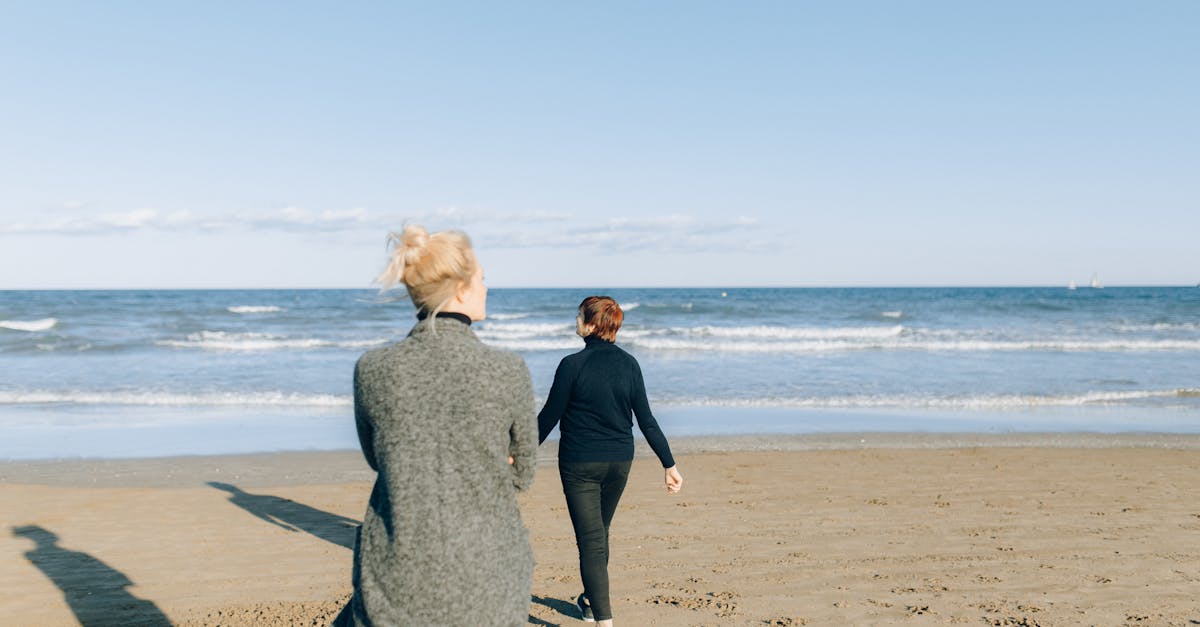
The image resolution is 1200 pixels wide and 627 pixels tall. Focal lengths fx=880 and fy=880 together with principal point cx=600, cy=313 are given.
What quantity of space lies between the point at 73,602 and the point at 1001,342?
88.1 ft

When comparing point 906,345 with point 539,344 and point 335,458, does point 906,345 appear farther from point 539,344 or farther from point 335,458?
point 335,458

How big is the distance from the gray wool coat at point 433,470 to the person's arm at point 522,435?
0.04ft

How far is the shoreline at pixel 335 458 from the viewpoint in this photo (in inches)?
348

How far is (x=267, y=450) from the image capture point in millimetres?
10406

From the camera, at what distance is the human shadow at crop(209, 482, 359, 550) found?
22.2ft

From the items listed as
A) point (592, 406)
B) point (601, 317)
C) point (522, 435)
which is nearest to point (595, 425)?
point (592, 406)

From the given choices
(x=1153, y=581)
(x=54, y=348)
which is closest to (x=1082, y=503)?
(x=1153, y=581)

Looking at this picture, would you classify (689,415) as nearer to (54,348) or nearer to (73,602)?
(73,602)

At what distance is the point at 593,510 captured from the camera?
4.39 m

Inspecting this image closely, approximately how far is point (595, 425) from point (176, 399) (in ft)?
41.7

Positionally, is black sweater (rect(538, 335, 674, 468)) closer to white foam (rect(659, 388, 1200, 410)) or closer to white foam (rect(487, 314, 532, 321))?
white foam (rect(659, 388, 1200, 410))

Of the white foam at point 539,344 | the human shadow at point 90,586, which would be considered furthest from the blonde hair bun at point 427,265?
the white foam at point 539,344

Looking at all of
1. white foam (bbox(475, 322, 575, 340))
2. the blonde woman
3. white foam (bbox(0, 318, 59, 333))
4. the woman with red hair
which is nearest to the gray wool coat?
the blonde woman

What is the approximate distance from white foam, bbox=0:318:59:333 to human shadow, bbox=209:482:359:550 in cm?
2743
